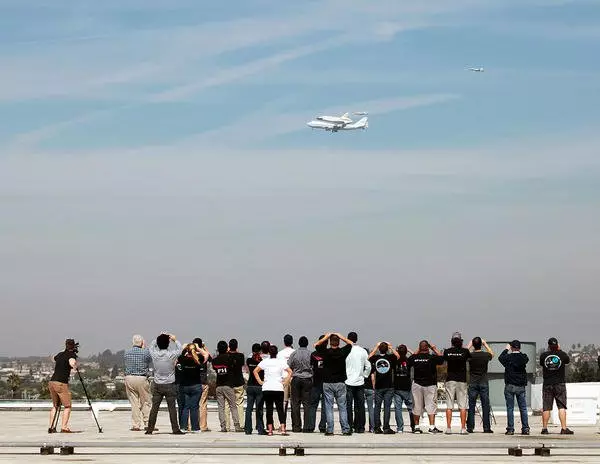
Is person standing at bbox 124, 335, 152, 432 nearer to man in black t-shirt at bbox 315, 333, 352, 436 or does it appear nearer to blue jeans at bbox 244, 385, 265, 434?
blue jeans at bbox 244, 385, 265, 434

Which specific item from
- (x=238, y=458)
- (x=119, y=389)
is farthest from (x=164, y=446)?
(x=119, y=389)

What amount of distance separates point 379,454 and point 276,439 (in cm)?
337

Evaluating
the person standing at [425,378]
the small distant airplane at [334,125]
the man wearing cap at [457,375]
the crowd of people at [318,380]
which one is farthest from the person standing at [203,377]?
the small distant airplane at [334,125]

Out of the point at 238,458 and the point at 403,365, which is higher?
the point at 403,365

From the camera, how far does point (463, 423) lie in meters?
23.8

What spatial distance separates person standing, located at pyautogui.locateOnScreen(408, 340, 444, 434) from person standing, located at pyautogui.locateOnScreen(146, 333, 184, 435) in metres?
4.65

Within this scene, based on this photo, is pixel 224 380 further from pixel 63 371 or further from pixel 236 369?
pixel 63 371

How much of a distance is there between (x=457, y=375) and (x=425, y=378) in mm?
→ 662

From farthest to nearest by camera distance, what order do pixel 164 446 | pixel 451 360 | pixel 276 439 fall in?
1. pixel 451 360
2. pixel 276 439
3. pixel 164 446

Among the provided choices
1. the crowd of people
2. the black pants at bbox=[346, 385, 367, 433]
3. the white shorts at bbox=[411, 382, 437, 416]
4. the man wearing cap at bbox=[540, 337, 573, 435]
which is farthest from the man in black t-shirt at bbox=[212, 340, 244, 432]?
the man wearing cap at bbox=[540, 337, 573, 435]

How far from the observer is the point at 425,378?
24141 millimetres

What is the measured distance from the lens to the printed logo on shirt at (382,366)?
2361 centimetres

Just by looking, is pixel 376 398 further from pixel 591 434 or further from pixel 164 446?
pixel 164 446

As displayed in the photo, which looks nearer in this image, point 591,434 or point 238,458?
point 238,458
